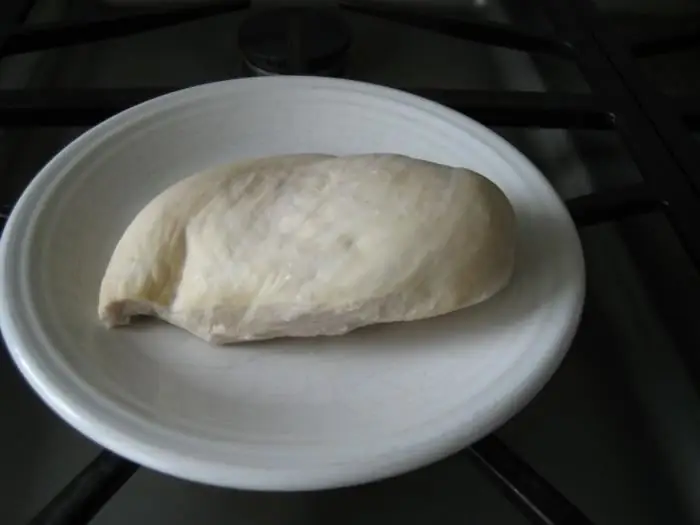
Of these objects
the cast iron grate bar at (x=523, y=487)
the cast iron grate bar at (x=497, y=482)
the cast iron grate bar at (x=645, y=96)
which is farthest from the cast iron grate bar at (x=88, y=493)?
the cast iron grate bar at (x=645, y=96)

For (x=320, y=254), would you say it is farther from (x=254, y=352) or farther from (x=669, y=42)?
(x=669, y=42)

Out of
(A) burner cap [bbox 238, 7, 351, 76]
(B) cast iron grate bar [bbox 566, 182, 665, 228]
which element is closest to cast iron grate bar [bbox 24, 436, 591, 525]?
(B) cast iron grate bar [bbox 566, 182, 665, 228]

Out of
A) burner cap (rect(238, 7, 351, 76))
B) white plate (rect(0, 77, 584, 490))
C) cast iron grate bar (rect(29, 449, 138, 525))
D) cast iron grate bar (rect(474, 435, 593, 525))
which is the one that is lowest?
cast iron grate bar (rect(29, 449, 138, 525))

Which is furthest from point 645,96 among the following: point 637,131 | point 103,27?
point 103,27

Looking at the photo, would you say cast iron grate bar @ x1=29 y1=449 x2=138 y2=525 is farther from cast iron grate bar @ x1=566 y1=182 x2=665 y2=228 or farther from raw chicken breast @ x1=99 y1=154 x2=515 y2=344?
cast iron grate bar @ x1=566 y1=182 x2=665 y2=228

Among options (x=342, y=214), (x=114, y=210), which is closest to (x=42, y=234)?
Answer: (x=114, y=210)
